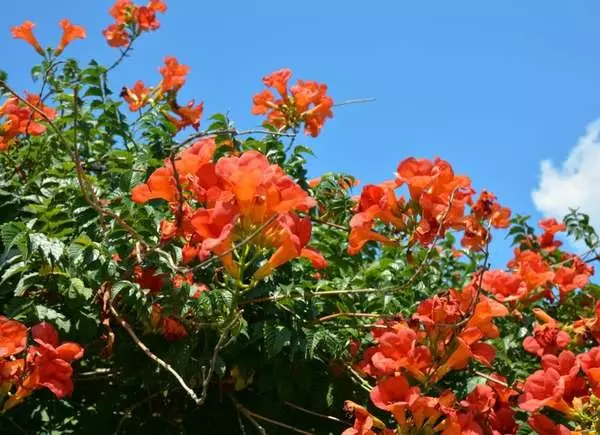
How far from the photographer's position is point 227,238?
5.82 ft

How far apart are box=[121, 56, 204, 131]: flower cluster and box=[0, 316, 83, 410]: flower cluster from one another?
214cm

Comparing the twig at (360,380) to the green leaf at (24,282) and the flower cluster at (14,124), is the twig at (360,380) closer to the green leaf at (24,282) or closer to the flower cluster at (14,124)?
the green leaf at (24,282)

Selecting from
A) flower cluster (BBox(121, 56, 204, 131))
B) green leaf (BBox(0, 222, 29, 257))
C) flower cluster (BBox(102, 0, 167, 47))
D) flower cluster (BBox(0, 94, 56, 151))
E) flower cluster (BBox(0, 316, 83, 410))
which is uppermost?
flower cluster (BBox(102, 0, 167, 47))

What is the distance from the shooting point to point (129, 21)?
5094 millimetres

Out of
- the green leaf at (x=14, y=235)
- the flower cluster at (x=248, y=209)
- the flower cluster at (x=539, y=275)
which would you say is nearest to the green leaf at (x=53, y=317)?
the green leaf at (x=14, y=235)

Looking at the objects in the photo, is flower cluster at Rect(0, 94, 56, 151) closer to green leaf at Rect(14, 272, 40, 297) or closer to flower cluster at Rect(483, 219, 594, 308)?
green leaf at Rect(14, 272, 40, 297)

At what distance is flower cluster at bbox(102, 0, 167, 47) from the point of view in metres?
5.05

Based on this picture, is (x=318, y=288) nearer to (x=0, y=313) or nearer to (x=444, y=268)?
(x=0, y=313)

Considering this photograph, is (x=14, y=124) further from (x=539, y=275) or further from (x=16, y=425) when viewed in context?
(x=539, y=275)

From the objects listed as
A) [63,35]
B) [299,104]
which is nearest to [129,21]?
[63,35]

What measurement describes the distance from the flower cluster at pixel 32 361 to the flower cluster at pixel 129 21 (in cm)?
329

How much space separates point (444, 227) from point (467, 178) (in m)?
0.18

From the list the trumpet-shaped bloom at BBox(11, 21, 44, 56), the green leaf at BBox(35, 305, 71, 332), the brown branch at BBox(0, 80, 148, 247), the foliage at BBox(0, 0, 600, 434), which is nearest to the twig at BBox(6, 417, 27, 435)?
the foliage at BBox(0, 0, 600, 434)

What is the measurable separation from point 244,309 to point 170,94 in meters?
2.19
